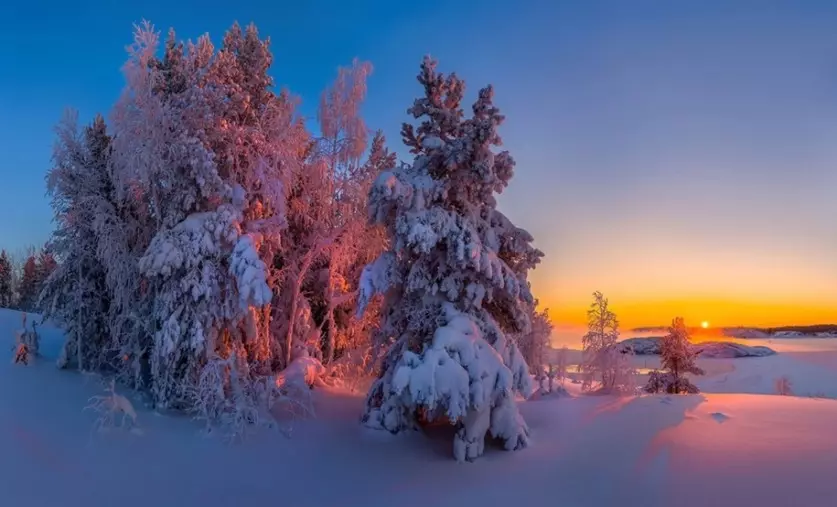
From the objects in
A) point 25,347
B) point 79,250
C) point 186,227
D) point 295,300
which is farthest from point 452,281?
point 25,347

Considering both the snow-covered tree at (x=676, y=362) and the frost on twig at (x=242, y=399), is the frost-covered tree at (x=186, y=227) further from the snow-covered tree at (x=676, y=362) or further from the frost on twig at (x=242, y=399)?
the snow-covered tree at (x=676, y=362)

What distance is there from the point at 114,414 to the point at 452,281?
31.2 ft

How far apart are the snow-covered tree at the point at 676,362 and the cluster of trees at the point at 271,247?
13.7 metres

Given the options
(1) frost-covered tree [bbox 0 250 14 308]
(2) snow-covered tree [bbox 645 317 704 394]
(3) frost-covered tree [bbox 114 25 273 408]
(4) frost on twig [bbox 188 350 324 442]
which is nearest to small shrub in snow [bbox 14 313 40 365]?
(3) frost-covered tree [bbox 114 25 273 408]

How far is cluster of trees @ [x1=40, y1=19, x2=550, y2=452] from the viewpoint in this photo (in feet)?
44.8

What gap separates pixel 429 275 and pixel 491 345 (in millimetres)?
2349

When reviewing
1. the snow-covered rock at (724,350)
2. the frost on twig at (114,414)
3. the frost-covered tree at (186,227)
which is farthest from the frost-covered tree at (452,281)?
the snow-covered rock at (724,350)

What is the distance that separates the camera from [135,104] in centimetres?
1652

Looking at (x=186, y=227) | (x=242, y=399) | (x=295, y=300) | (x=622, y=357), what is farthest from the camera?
(x=622, y=357)

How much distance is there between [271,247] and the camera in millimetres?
18578

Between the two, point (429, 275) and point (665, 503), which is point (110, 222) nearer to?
point (429, 275)

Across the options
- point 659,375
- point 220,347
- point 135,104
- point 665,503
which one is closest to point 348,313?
point 220,347

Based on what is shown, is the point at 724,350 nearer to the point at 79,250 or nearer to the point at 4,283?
the point at 79,250

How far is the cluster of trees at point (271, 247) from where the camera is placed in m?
13.7
